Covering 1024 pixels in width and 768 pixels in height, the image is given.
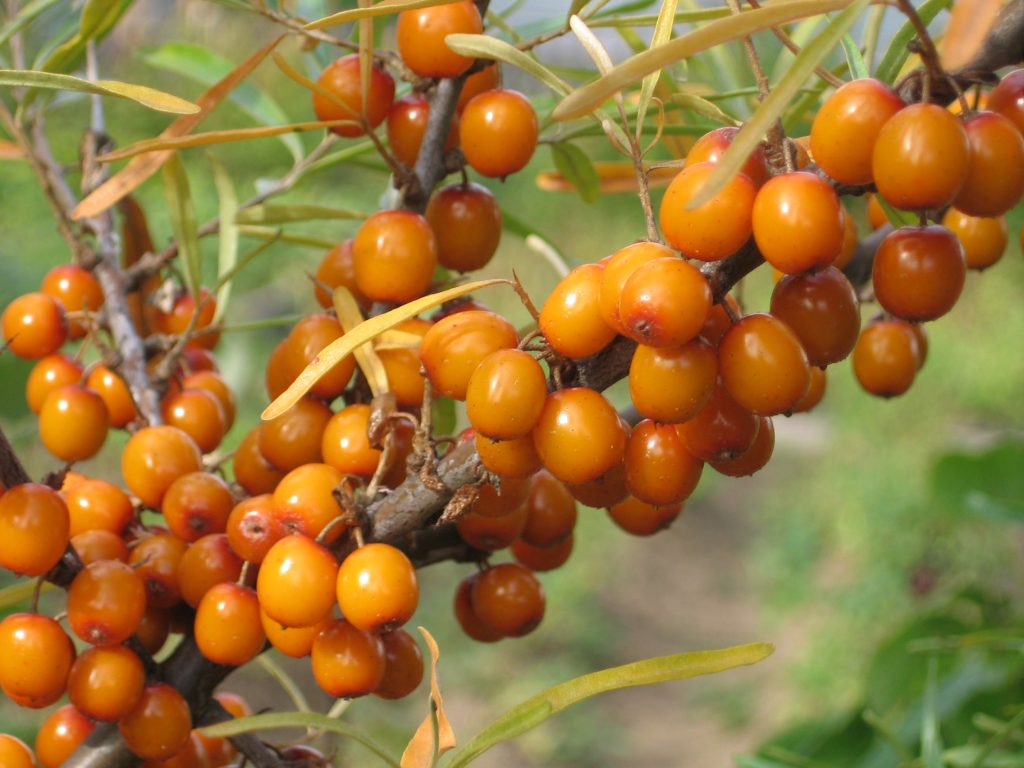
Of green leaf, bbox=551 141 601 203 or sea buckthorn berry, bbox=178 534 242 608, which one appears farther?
green leaf, bbox=551 141 601 203

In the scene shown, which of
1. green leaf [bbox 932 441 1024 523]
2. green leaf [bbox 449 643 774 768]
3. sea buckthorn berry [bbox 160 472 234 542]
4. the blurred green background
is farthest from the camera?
the blurred green background

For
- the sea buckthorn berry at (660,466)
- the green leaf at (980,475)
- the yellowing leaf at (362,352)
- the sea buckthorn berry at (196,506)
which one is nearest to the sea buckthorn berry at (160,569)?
the sea buckthorn berry at (196,506)

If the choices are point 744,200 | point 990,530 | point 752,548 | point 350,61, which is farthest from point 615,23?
point 752,548

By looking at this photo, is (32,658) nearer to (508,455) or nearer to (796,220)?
(508,455)

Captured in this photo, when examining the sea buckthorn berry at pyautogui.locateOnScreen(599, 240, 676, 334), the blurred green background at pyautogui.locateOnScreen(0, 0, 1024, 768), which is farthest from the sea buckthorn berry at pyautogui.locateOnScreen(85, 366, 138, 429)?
the blurred green background at pyautogui.locateOnScreen(0, 0, 1024, 768)

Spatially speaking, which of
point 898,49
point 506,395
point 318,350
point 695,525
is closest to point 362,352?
point 318,350

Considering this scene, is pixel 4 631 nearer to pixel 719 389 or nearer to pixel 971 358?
pixel 719 389

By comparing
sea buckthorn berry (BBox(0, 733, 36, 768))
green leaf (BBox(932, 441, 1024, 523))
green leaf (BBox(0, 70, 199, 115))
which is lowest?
green leaf (BBox(932, 441, 1024, 523))

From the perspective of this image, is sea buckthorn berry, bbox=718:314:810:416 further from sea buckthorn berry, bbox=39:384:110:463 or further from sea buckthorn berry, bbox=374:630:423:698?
sea buckthorn berry, bbox=39:384:110:463

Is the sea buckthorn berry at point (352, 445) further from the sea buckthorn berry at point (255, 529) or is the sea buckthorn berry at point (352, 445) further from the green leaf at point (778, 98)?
the green leaf at point (778, 98)
